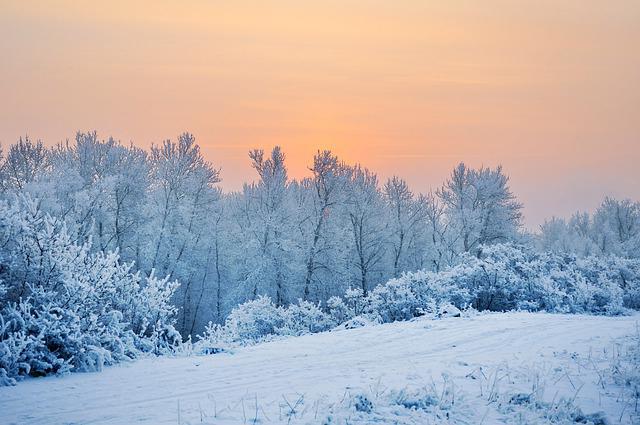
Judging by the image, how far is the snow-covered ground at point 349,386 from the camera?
20.6ft

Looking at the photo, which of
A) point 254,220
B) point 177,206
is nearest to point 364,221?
point 254,220

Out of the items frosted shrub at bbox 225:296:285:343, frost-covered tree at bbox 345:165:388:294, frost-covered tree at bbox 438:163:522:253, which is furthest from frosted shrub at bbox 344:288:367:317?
frost-covered tree at bbox 438:163:522:253

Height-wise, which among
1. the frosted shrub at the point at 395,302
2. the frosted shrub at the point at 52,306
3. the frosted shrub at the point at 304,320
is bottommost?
the frosted shrub at the point at 304,320

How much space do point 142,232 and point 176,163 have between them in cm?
499

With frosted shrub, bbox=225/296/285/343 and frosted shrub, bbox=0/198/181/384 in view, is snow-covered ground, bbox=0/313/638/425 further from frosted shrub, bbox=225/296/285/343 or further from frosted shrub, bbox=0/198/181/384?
frosted shrub, bbox=225/296/285/343

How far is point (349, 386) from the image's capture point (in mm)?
7488

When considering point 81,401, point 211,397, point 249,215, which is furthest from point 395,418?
point 249,215

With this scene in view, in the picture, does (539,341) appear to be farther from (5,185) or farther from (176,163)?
(5,185)

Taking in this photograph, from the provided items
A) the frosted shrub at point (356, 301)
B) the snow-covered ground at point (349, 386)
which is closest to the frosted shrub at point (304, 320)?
the frosted shrub at point (356, 301)

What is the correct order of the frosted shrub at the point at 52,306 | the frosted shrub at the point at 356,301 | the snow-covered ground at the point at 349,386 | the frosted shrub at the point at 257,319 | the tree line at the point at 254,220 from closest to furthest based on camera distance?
1. the snow-covered ground at the point at 349,386
2. the frosted shrub at the point at 52,306
3. the frosted shrub at the point at 257,319
4. the frosted shrub at the point at 356,301
5. the tree line at the point at 254,220

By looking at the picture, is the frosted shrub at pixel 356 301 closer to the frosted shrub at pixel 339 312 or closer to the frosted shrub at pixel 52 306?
the frosted shrub at pixel 339 312

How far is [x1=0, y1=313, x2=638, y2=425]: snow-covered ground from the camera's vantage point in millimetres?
6273

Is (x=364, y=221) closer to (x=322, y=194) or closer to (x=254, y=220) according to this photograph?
(x=322, y=194)

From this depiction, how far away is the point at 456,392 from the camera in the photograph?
283 inches
